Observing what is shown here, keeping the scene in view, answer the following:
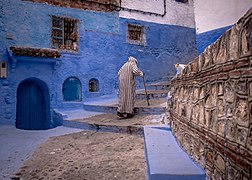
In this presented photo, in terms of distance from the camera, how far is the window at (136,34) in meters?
12.0

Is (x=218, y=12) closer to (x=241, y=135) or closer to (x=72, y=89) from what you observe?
(x=241, y=135)

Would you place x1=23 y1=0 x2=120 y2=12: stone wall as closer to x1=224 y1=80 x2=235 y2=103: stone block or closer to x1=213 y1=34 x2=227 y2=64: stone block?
x1=213 y1=34 x2=227 y2=64: stone block

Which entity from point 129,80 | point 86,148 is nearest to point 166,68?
point 129,80

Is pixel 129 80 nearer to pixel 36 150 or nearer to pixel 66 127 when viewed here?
pixel 66 127

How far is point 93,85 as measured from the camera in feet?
36.6

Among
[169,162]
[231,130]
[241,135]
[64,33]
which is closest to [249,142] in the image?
[241,135]

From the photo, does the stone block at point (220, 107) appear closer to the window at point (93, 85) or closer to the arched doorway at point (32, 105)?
the arched doorway at point (32, 105)

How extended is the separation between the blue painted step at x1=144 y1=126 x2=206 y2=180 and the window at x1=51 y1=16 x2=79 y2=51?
8.51 m

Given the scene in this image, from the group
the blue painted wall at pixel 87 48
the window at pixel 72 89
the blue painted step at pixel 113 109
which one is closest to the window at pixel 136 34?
the blue painted wall at pixel 87 48

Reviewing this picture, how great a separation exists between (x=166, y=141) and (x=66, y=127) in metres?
5.32

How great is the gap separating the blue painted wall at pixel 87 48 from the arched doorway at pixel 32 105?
0.65m

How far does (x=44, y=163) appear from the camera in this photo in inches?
143

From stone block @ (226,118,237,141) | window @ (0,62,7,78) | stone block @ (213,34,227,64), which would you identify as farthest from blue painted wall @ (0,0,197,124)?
stone block @ (226,118,237,141)

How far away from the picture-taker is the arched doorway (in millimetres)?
9727
